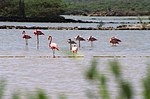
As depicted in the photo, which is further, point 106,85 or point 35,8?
point 35,8

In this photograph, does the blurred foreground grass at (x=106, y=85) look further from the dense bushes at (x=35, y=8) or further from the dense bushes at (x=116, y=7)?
the dense bushes at (x=116, y=7)

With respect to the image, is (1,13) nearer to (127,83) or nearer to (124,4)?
(124,4)

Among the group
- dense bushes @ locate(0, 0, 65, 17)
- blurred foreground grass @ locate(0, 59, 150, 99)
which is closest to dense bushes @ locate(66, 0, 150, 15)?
dense bushes @ locate(0, 0, 65, 17)

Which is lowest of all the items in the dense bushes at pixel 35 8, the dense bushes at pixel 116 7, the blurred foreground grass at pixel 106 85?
the dense bushes at pixel 116 7

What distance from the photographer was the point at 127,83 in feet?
7.80


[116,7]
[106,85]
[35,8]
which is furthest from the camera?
[116,7]

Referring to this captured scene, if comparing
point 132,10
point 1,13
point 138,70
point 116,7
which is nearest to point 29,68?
point 138,70

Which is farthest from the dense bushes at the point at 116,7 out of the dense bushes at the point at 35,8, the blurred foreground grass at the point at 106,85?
the blurred foreground grass at the point at 106,85

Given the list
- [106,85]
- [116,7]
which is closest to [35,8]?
[116,7]

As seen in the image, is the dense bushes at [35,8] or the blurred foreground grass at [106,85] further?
the dense bushes at [35,8]

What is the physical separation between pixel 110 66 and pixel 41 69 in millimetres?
15396

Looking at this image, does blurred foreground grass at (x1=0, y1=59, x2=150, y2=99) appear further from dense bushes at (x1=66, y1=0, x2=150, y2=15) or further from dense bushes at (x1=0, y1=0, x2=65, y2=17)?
dense bushes at (x1=66, y1=0, x2=150, y2=15)

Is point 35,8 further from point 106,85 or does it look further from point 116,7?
point 106,85

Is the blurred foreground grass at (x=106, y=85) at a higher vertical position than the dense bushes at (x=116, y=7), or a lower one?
higher
